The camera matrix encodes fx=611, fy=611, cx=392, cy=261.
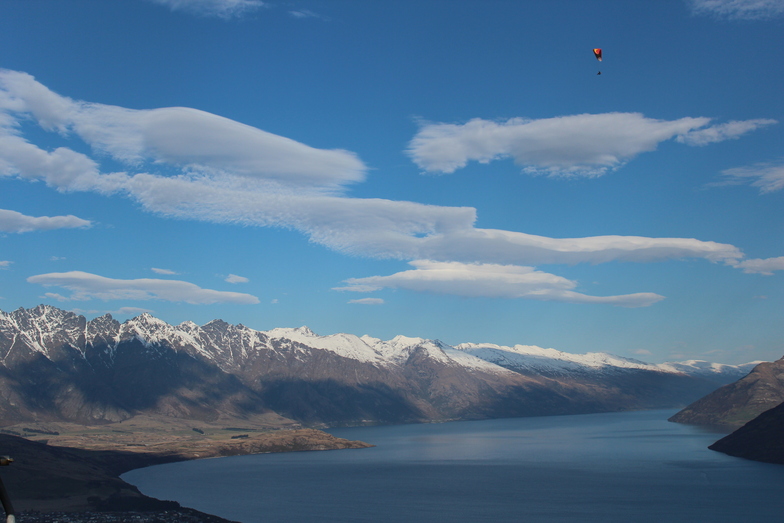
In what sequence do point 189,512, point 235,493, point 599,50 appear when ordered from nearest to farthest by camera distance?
point 599,50 → point 189,512 → point 235,493

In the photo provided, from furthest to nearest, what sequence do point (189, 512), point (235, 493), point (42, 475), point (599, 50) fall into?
point (235, 493), point (42, 475), point (189, 512), point (599, 50)

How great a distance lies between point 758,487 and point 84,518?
176 m

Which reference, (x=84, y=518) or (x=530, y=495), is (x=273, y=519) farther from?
(x=530, y=495)

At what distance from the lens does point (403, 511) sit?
156 m

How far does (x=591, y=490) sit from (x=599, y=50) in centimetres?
12777

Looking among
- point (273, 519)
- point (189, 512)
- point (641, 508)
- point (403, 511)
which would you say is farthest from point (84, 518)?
point (641, 508)

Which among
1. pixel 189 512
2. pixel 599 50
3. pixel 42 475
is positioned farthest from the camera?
pixel 42 475

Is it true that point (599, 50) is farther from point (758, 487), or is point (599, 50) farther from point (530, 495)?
point (758, 487)

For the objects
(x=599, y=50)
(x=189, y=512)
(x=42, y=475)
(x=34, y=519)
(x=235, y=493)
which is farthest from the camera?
(x=235, y=493)

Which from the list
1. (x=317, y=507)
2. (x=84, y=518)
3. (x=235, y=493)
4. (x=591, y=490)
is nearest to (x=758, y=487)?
(x=591, y=490)

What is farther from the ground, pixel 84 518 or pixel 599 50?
pixel 599 50

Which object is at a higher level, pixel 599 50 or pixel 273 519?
pixel 599 50

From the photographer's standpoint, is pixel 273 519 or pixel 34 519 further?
pixel 273 519

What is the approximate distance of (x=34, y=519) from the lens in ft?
426
